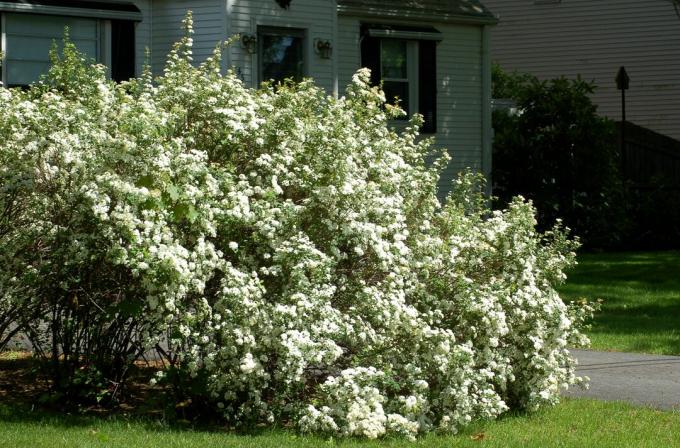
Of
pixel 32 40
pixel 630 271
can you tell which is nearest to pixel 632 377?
pixel 630 271

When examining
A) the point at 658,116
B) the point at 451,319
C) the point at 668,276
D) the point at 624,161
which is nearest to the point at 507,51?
the point at 658,116

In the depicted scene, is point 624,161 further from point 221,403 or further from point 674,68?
point 221,403

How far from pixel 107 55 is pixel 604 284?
9020 mm

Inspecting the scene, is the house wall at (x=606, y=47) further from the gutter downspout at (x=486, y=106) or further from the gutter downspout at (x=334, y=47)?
the gutter downspout at (x=334, y=47)

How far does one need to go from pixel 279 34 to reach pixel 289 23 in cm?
26

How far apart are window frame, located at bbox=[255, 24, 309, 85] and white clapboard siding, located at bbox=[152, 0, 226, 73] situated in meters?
0.89

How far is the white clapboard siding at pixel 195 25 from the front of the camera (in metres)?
20.5

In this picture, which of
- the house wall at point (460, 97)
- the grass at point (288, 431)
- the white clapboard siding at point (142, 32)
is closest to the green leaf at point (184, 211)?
the grass at point (288, 431)

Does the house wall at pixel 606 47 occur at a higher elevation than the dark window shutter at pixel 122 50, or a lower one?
higher

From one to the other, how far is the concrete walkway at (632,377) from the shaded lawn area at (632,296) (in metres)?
0.62

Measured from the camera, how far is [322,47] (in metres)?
21.8

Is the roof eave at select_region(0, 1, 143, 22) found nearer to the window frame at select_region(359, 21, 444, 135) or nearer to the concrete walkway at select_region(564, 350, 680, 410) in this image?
the window frame at select_region(359, 21, 444, 135)

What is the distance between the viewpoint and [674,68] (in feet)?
101

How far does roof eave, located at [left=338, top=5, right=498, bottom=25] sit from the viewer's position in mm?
22672
